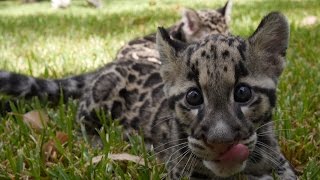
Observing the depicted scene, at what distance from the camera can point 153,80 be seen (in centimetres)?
497

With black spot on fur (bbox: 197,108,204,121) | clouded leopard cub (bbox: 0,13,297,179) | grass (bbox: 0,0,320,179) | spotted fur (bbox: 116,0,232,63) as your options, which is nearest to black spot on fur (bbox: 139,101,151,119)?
grass (bbox: 0,0,320,179)

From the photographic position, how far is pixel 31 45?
8.52 metres

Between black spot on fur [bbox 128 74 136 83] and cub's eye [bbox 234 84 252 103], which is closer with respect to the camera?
cub's eye [bbox 234 84 252 103]

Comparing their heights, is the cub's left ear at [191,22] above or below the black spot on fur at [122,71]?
below

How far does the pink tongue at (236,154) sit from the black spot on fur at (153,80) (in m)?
2.06

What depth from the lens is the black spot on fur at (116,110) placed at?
4859 mm

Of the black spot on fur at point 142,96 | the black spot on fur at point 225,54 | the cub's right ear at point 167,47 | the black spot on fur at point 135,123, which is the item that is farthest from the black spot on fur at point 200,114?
the black spot on fur at point 142,96

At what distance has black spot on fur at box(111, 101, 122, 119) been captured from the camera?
15.9 feet

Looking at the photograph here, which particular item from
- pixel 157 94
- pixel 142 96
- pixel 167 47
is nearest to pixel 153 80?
pixel 142 96

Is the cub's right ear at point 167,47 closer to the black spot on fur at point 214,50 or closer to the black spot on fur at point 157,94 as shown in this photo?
the black spot on fur at point 214,50

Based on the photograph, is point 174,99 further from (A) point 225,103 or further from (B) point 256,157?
(B) point 256,157

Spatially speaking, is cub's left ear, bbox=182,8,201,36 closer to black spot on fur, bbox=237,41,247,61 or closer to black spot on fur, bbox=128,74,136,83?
black spot on fur, bbox=128,74,136,83

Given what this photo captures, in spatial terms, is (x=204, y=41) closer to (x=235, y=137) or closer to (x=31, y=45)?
(x=235, y=137)

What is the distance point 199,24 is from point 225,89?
16.4 feet
